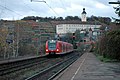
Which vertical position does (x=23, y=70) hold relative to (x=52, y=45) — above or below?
below

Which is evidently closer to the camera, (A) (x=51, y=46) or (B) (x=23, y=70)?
(B) (x=23, y=70)

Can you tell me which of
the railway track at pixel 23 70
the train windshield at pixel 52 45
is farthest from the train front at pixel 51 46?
the railway track at pixel 23 70

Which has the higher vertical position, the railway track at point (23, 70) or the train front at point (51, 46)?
the train front at point (51, 46)

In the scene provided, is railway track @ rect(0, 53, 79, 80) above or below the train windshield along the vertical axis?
below

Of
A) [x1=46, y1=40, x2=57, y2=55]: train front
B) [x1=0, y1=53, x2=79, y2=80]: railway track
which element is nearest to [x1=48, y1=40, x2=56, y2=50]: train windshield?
[x1=46, y1=40, x2=57, y2=55]: train front

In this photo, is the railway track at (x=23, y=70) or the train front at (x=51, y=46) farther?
the train front at (x=51, y=46)

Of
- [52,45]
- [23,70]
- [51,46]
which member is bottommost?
[23,70]

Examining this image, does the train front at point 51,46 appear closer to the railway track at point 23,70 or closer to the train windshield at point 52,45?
the train windshield at point 52,45

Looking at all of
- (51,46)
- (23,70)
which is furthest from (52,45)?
(23,70)

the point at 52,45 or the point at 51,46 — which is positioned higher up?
the point at 52,45

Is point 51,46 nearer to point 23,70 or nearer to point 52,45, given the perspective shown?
point 52,45

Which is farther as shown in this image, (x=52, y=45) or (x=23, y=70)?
(x=52, y=45)

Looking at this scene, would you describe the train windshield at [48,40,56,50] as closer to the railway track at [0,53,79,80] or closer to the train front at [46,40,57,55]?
the train front at [46,40,57,55]

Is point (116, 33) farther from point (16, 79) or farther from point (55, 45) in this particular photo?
point (16, 79)
